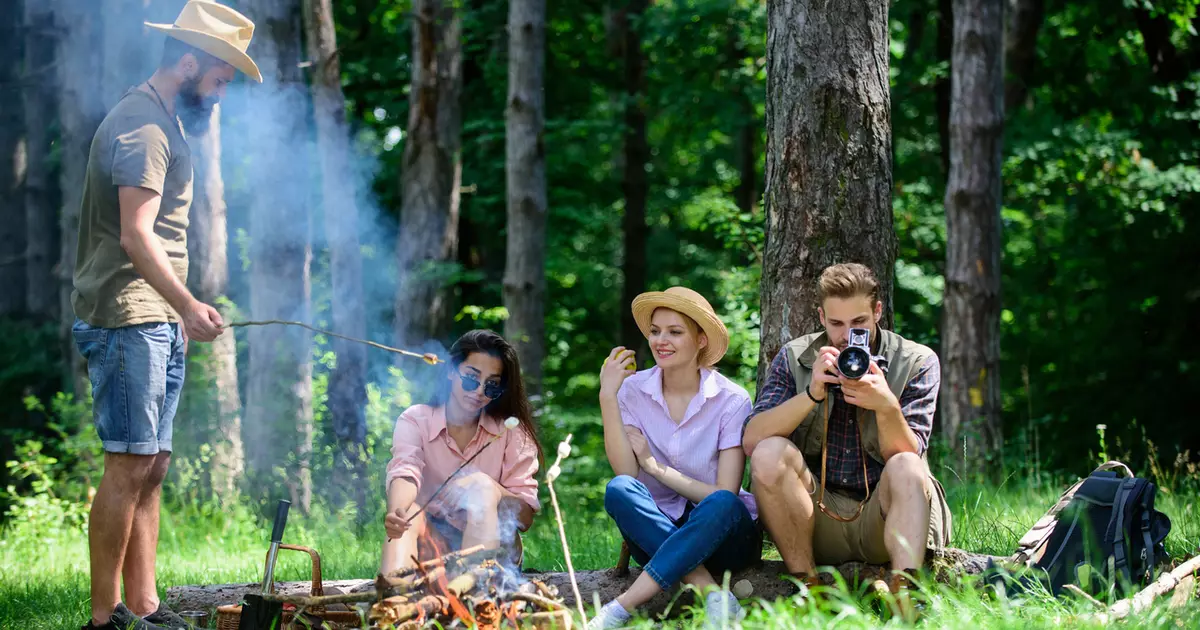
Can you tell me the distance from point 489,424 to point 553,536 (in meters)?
2.09

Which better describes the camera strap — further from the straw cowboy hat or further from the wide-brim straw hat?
the straw cowboy hat

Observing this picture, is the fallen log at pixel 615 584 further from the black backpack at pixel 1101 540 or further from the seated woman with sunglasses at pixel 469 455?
the seated woman with sunglasses at pixel 469 455

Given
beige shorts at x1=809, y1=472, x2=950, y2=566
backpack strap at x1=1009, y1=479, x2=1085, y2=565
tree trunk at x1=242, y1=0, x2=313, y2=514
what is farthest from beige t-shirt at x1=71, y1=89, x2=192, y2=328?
tree trunk at x1=242, y1=0, x2=313, y2=514

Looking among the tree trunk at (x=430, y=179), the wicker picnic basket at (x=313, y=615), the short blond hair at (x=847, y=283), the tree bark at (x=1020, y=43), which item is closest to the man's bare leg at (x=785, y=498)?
the short blond hair at (x=847, y=283)

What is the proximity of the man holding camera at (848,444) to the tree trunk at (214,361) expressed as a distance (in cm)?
543

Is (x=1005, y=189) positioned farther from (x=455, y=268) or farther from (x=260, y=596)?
(x=260, y=596)

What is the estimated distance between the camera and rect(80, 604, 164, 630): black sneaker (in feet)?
12.2

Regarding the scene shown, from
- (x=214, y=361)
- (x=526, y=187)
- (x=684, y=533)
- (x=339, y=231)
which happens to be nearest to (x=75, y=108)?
(x=339, y=231)

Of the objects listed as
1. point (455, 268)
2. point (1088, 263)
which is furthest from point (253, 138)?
point (1088, 263)

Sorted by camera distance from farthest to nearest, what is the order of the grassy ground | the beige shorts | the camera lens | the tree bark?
the tree bark, the beige shorts, the camera lens, the grassy ground

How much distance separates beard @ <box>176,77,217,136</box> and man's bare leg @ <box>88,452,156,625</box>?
3.99ft

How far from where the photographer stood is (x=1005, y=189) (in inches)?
538

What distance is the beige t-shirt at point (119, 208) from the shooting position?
3.72m

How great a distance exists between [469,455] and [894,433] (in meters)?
1.52
